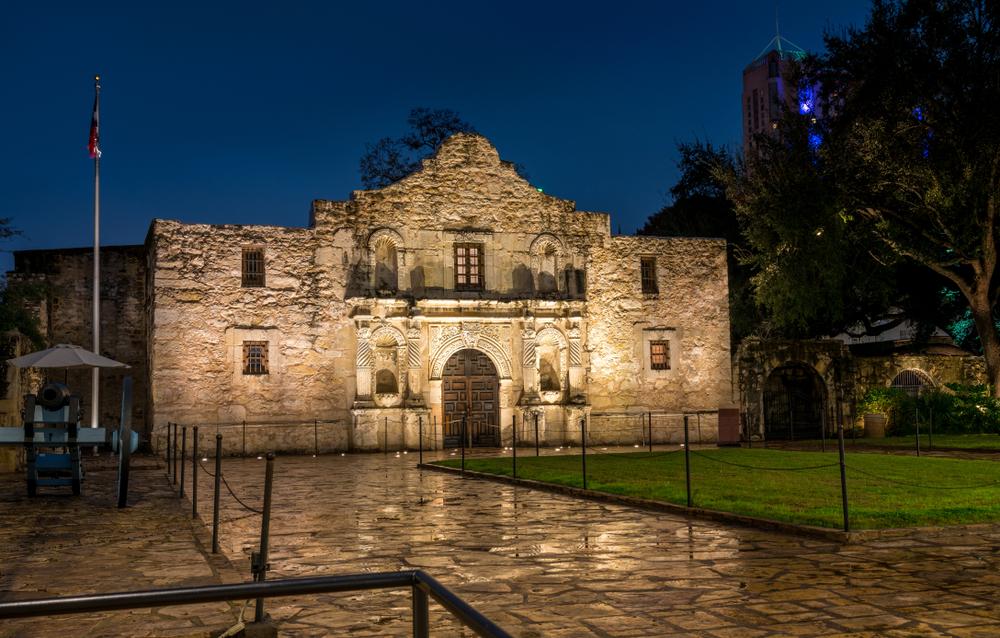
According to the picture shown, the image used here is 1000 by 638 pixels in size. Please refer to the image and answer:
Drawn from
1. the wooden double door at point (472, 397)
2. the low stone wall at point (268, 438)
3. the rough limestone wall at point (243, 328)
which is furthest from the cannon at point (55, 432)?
the wooden double door at point (472, 397)

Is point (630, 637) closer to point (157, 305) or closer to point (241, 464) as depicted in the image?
point (241, 464)

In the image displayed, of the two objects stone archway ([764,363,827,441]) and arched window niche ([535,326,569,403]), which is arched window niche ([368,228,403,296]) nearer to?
arched window niche ([535,326,569,403])

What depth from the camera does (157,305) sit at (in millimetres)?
24203

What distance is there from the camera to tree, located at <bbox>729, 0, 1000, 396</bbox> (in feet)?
78.7

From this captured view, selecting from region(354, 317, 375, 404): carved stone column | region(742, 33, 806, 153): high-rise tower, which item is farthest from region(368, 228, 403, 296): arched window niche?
region(742, 33, 806, 153): high-rise tower

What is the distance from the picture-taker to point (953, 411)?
27.0 m

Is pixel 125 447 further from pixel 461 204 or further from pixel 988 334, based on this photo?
pixel 988 334

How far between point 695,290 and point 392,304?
9502 millimetres

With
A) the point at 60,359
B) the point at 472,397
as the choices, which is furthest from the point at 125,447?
the point at 472,397

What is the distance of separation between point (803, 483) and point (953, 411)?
51.0 feet

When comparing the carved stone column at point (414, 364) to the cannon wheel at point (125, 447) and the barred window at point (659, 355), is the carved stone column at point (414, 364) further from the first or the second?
the cannon wheel at point (125, 447)

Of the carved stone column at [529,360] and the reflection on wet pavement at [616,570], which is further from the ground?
the carved stone column at [529,360]

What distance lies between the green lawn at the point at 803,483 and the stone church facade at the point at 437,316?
572cm

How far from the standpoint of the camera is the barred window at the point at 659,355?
28.2 meters
